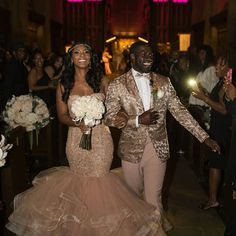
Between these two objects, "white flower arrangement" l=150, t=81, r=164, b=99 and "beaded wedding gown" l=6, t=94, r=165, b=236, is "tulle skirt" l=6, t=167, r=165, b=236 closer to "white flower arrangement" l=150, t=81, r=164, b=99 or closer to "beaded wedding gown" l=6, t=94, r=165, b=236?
"beaded wedding gown" l=6, t=94, r=165, b=236

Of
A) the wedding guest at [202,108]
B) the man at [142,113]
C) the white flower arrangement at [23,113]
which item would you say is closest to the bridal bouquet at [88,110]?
the man at [142,113]

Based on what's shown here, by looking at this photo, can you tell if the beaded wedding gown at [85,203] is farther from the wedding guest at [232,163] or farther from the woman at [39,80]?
the woman at [39,80]

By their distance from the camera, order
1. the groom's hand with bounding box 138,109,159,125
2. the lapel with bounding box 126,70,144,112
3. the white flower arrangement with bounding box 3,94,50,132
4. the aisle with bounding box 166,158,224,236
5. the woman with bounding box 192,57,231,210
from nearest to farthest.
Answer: the groom's hand with bounding box 138,109,159,125 → the lapel with bounding box 126,70,144,112 → the woman with bounding box 192,57,231,210 → the aisle with bounding box 166,158,224,236 → the white flower arrangement with bounding box 3,94,50,132

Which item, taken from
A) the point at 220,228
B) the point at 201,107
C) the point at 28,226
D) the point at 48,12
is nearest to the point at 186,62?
the point at 201,107

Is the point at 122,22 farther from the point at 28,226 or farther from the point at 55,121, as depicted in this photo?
the point at 28,226

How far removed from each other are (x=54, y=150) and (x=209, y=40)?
14.0 meters

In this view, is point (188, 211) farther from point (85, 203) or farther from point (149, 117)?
point (149, 117)

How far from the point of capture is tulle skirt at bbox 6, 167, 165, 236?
11.4 ft

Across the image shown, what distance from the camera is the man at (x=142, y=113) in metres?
3.63

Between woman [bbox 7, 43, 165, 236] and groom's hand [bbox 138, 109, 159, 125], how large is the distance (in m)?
0.53

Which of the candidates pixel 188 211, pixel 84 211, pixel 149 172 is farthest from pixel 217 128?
pixel 84 211

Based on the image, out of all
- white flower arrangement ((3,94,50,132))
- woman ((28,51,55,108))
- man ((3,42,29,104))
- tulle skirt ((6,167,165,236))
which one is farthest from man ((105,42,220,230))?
woman ((28,51,55,108))

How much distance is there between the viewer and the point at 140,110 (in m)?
3.62

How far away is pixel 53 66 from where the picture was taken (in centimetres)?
1080
